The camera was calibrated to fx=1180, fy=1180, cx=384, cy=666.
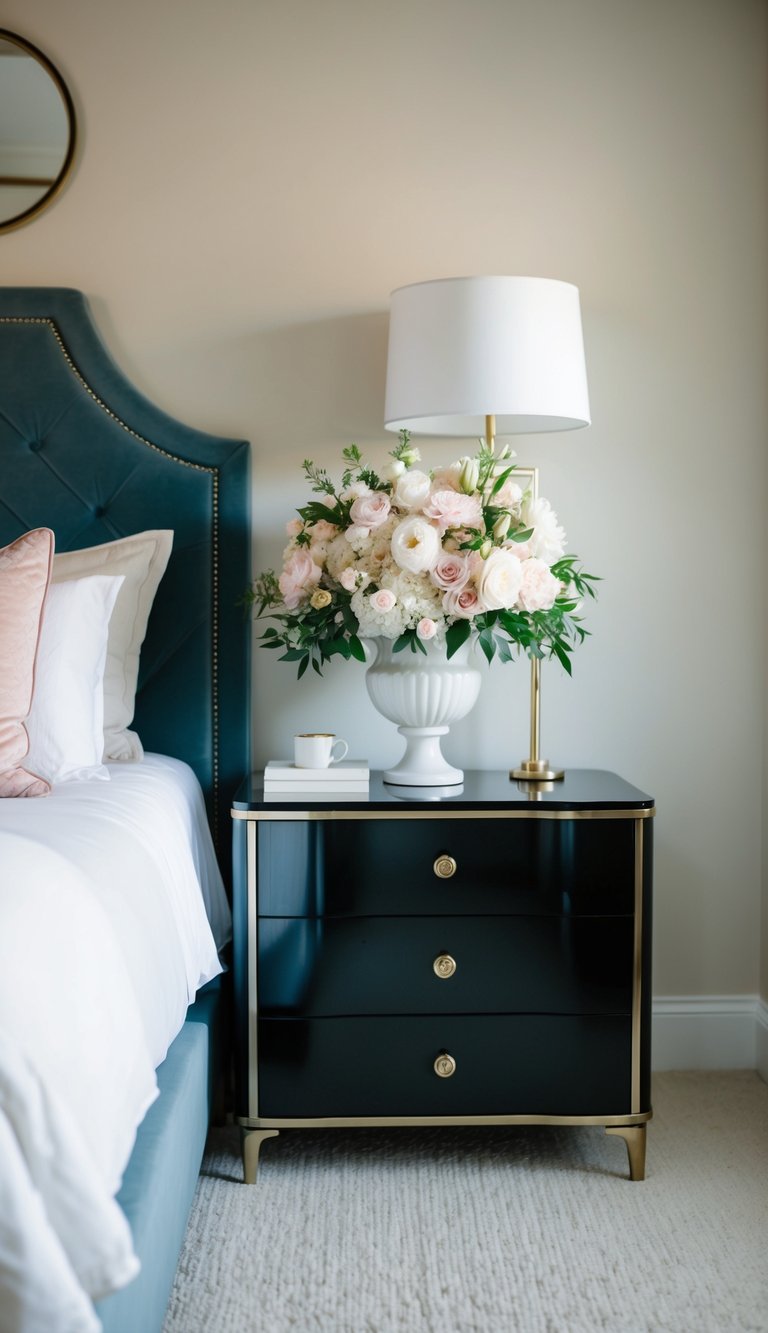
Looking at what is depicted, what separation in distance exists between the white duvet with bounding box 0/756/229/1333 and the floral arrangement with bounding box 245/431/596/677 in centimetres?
53

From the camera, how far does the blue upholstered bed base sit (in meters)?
1.38

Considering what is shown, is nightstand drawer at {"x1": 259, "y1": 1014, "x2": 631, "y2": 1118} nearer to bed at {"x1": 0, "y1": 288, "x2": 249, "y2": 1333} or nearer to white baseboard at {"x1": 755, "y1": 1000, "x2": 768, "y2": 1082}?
bed at {"x1": 0, "y1": 288, "x2": 249, "y2": 1333}

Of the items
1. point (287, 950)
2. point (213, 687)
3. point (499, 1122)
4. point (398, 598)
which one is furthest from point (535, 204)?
point (499, 1122)

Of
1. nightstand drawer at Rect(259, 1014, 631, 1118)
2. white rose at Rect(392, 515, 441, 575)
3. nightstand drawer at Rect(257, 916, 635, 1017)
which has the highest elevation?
white rose at Rect(392, 515, 441, 575)

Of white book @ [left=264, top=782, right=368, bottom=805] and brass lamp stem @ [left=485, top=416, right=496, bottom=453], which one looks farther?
brass lamp stem @ [left=485, top=416, right=496, bottom=453]

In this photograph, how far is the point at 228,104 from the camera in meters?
2.60

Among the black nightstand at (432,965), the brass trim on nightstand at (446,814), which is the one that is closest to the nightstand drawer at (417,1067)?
the black nightstand at (432,965)

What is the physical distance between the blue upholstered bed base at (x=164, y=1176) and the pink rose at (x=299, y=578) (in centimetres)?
81

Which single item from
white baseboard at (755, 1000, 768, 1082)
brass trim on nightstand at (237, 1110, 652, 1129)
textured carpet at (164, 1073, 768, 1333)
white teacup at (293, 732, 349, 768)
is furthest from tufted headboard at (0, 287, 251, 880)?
white baseboard at (755, 1000, 768, 1082)

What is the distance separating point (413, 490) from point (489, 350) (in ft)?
1.05

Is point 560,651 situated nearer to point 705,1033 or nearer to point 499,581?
point 499,581

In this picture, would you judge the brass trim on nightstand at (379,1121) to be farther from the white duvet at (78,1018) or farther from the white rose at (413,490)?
the white rose at (413,490)

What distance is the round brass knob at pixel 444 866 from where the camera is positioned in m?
2.18

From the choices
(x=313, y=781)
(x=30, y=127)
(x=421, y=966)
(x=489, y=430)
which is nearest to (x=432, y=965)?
(x=421, y=966)
